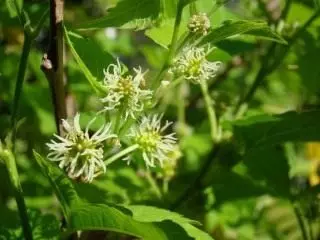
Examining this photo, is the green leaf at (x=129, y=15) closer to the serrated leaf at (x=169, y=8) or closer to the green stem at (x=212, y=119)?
the serrated leaf at (x=169, y=8)

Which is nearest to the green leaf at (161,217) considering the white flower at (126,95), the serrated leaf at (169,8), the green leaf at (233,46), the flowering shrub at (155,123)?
the flowering shrub at (155,123)

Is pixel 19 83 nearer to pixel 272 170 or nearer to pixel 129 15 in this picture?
pixel 129 15

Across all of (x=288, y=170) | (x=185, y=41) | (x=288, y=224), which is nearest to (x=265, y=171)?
(x=288, y=170)

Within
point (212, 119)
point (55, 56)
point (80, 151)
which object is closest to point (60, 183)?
point (80, 151)

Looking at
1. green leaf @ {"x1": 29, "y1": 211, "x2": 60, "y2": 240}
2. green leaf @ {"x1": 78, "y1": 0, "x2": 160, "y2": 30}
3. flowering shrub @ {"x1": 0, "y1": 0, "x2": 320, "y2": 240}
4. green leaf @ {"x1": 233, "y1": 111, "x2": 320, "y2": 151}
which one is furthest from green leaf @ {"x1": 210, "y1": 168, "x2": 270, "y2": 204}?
green leaf @ {"x1": 78, "y1": 0, "x2": 160, "y2": 30}

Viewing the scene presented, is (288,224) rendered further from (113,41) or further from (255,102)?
(113,41)

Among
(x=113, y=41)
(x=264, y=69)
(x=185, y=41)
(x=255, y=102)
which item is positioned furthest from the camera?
(x=113, y=41)
